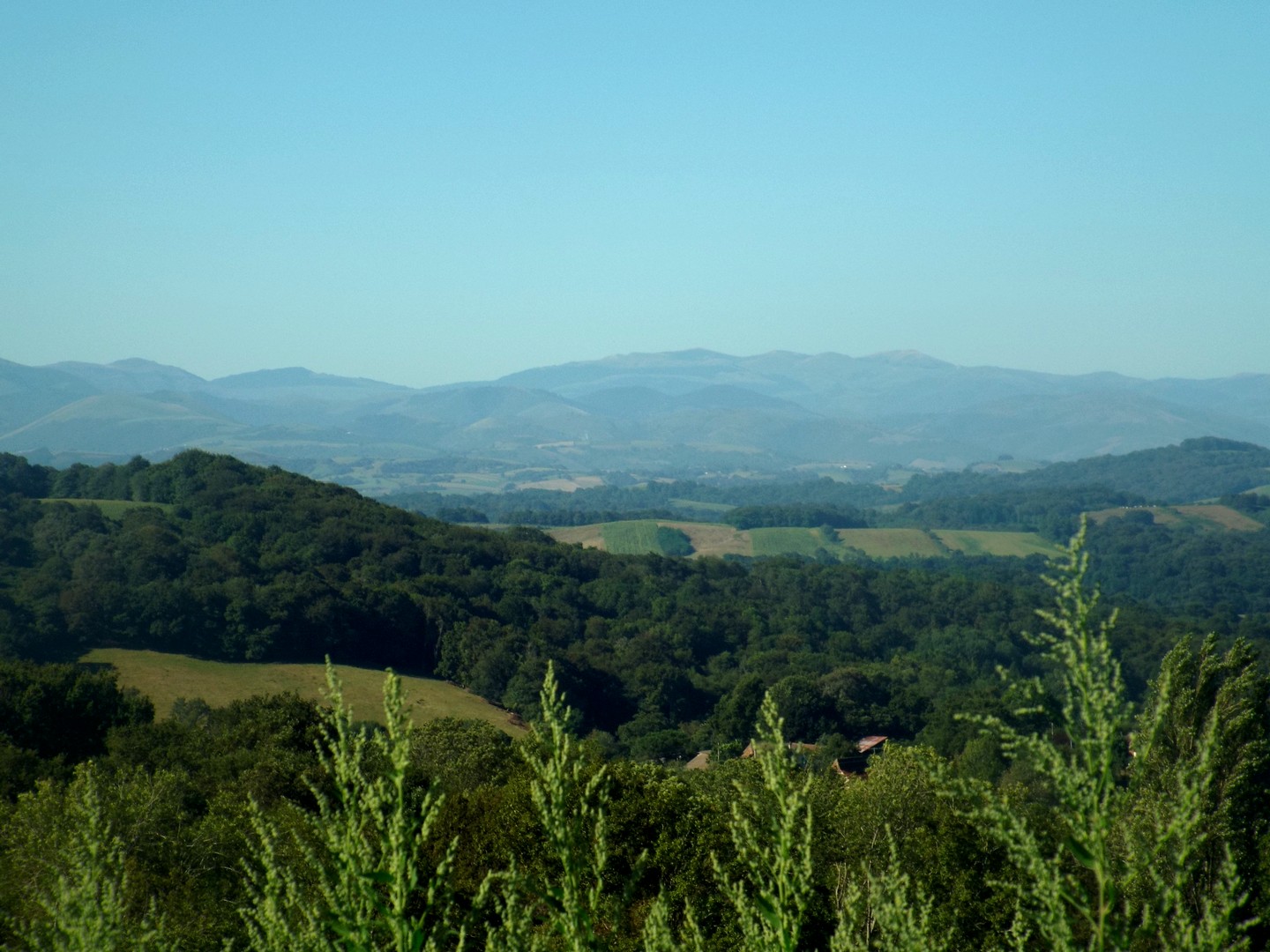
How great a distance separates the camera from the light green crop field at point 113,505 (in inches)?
3056

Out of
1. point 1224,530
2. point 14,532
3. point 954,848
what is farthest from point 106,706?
point 1224,530

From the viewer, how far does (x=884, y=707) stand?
62125 mm

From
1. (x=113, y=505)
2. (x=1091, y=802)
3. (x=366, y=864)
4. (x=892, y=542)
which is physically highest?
(x=1091, y=802)

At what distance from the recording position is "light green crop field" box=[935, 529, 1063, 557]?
145125mm

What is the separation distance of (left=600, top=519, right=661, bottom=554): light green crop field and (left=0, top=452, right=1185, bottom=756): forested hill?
1170 inches

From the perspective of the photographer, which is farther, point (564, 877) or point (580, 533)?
point (580, 533)

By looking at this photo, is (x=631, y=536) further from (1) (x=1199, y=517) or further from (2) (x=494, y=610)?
(1) (x=1199, y=517)

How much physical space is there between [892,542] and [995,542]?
42.7 feet

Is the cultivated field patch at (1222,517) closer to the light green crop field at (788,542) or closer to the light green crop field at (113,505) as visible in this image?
the light green crop field at (788,542)

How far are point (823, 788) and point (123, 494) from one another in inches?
3051

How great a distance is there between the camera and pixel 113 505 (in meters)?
80.6

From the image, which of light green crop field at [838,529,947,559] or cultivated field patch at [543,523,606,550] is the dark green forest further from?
cultivated field patch at [543,523,606,550]

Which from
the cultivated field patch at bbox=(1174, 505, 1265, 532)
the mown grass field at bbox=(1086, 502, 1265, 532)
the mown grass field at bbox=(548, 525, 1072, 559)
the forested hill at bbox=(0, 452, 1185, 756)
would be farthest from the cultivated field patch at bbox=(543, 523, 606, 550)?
the cultivated field patch at bbox=(1174, 505, 1265, 532)

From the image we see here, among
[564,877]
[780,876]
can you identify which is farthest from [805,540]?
[780,876]
